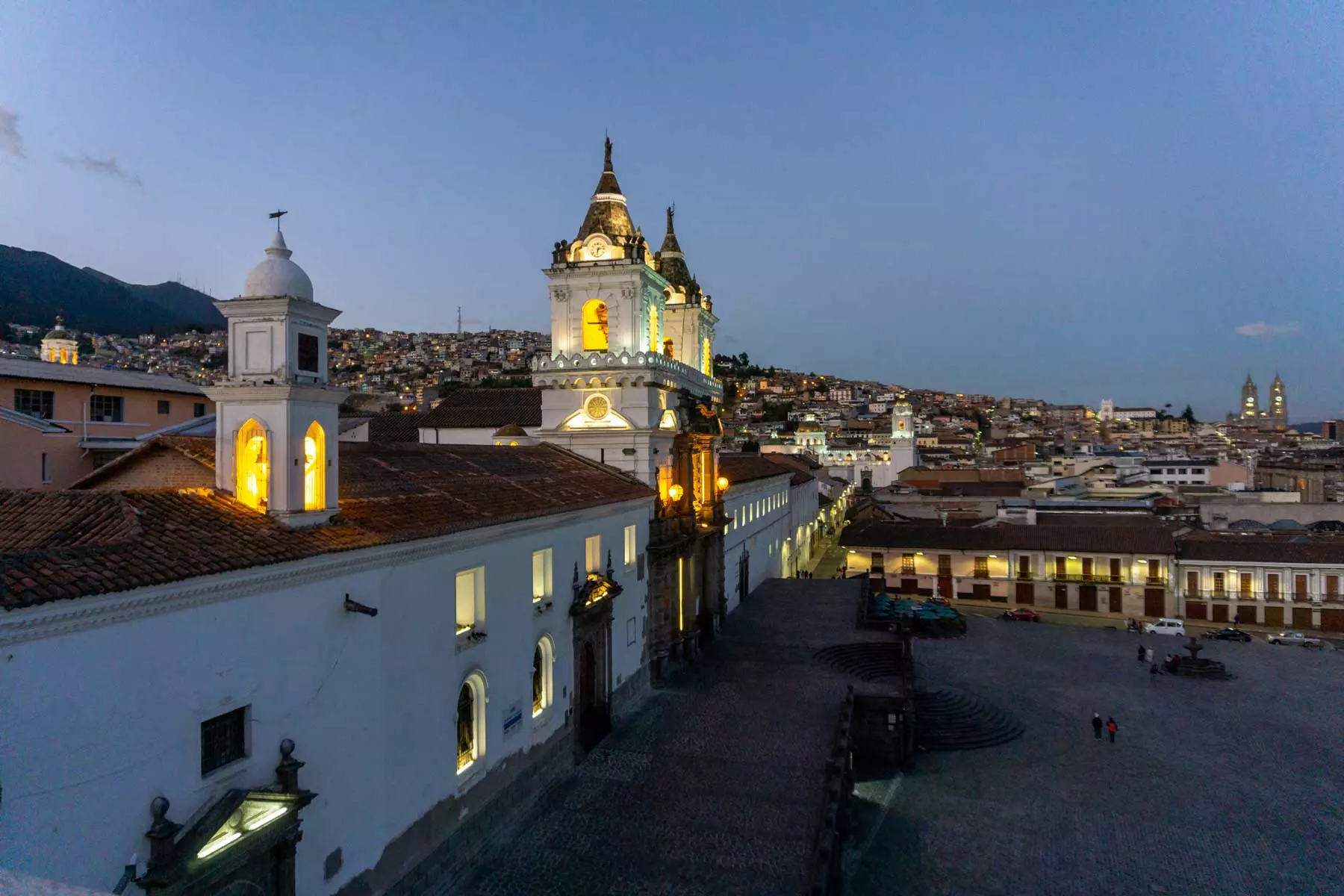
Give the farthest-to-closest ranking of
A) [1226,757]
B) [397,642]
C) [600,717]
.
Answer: [1226,757], [600,717], [397,642]

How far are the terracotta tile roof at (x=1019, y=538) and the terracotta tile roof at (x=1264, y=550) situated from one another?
1.31 m

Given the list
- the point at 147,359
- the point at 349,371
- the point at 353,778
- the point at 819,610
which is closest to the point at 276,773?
the point at 353,778

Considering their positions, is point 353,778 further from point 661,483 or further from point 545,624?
point 661,483

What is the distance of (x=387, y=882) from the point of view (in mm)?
11688

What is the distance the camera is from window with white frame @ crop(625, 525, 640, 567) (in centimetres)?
2252

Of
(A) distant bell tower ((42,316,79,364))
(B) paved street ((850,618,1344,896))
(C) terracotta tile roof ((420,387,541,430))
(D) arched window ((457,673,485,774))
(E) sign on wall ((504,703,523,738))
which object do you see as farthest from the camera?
(C) terracotta tile roof ((420,387,541,430))

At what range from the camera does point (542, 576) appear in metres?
17.5

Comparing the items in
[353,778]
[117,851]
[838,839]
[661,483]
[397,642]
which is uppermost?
[661,483]

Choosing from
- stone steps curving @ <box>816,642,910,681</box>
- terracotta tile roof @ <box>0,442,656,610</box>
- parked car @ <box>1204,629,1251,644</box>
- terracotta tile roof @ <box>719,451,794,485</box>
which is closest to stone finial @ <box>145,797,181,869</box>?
terracotta tile roof @ <box>0,442,656,610</box>

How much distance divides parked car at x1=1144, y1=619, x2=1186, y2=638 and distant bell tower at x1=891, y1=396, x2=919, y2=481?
6613cm

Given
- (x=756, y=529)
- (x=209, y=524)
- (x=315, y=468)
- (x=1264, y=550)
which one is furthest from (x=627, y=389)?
(x=1264, y=550)

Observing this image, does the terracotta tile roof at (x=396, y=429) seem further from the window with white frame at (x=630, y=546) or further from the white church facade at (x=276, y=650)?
the white church facade at (x=276, y=650)

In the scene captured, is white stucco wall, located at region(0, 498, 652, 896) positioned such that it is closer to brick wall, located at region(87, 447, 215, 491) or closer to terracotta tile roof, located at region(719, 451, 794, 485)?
brick wall, located at region(87, 447, 215, 491)

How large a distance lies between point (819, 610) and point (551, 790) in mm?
20797
